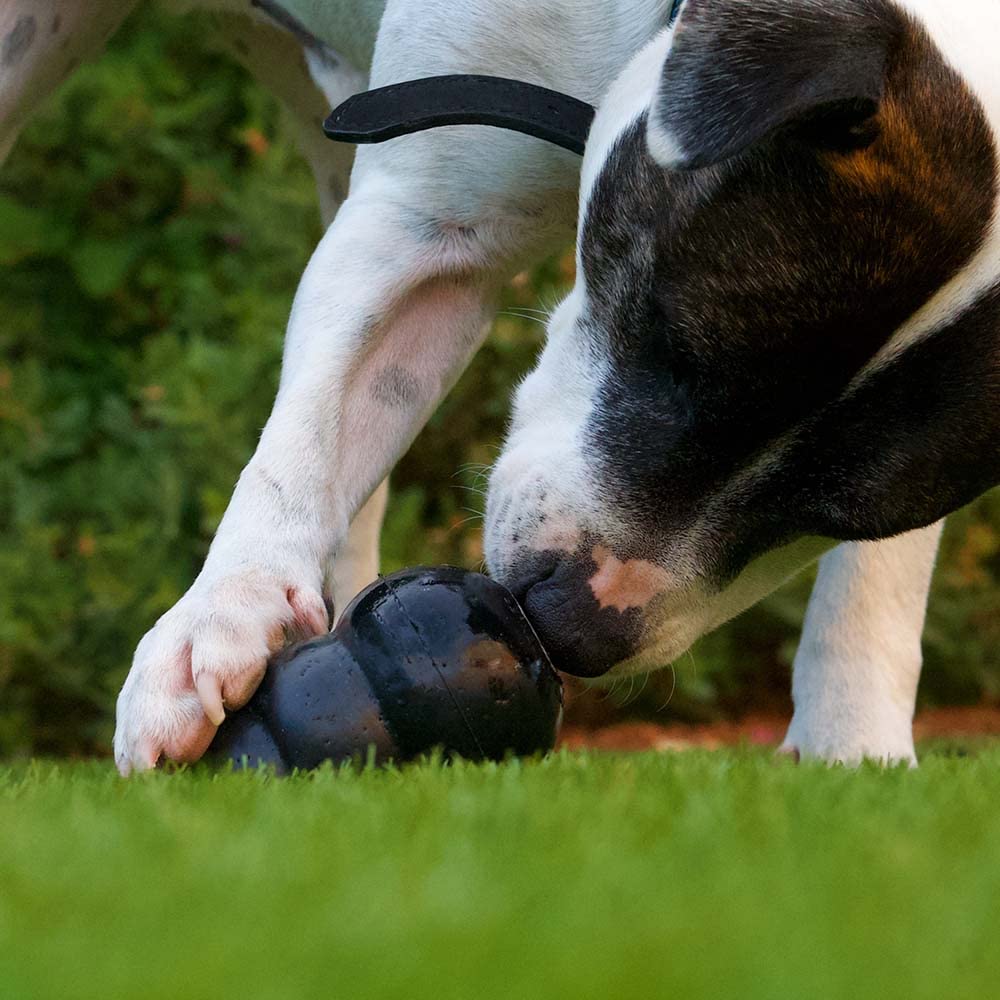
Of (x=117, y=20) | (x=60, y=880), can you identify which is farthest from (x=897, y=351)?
(x=117, y=20)

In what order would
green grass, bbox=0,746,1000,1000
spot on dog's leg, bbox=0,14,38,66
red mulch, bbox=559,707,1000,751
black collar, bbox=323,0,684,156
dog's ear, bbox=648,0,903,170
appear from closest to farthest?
green grass, bbox=0,746,1000,1000 < dog's ear, bbox=648,0,903,170 < black collar, bbox=323,0,684,156 < spot on dog's leg, bbox=0,14,38,66 < red mulch, bbox=559,707,1000,751

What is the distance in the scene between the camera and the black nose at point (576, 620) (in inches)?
77.8

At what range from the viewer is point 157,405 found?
4.25 metres

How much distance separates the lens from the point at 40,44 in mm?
3023

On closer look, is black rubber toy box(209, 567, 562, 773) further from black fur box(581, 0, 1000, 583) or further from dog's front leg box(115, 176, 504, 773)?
black fur box(581, 0, 1000, 583)

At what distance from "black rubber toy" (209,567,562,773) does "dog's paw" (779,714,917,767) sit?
2.55 ft

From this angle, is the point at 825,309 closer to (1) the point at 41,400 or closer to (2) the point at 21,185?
(1) the point at 41,400

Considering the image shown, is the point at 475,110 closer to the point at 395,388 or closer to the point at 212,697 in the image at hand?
the point at 395,388

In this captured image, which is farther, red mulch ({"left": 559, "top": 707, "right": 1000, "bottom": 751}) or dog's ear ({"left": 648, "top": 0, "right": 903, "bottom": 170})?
red mulch ({"left": 559, "top": 707, "right": 1000, "bottom": 751})

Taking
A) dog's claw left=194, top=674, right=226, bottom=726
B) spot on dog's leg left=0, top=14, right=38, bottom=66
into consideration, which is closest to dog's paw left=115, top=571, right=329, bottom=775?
dog's claw left=194, top=674, right=226, bottom=726

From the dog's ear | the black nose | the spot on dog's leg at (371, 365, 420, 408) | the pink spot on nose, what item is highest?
the dog's ear

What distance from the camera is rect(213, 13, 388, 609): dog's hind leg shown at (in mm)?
3184

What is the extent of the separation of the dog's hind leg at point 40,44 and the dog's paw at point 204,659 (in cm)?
138

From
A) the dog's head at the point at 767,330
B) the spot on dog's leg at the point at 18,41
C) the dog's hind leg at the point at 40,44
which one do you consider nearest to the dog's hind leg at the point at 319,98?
the dog's hind leg at the point at 40,44
